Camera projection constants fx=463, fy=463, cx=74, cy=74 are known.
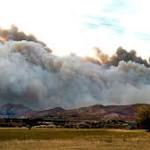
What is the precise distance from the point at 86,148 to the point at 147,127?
125 meters

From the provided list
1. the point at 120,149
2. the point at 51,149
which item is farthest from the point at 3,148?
the point at 120,149

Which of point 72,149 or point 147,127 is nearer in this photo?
point 72,149

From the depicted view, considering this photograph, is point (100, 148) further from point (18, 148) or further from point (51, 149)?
point (18, 148)

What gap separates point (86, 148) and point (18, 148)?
11180 millimetres

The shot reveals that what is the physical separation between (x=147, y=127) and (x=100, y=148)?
12484 centimetres

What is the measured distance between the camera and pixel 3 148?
7638 centimetres

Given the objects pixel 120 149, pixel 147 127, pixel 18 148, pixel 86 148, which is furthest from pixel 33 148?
pixel 147 127

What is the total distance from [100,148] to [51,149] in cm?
814

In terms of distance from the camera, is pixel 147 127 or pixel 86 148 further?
pixel 147 127

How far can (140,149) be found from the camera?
75375 millimetres

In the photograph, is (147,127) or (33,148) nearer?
(33,148)

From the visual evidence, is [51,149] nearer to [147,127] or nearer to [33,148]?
[33,148]

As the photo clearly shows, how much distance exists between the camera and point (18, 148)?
76.1 metres

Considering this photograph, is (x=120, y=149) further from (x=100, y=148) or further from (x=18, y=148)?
(x=18, y=148)
